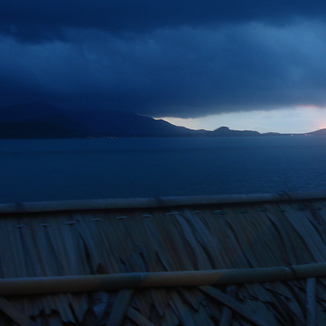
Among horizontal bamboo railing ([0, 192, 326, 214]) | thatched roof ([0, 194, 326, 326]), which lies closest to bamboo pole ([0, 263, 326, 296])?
thatched roof ([0, 194, 326, 326])

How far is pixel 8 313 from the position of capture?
283cm

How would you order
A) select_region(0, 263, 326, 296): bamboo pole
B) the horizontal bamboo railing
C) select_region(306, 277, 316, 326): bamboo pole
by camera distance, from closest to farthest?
select_region(0, 263, 326, 296): bamboo pole, select_region(306, 277, 316, 326): bamboo pole, the horizontal bamboo railing

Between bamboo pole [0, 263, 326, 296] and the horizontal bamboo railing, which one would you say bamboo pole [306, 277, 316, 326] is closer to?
bamboo pole [0, 263, 326, 296]

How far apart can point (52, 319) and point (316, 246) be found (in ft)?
7.19

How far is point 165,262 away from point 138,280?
45 centimetres

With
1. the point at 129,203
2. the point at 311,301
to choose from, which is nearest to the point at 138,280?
the point at 129,203

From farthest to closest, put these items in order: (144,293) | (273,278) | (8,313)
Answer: (273,278) → (144,293) → (8,313)

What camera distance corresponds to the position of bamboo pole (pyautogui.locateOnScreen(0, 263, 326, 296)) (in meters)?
2.93

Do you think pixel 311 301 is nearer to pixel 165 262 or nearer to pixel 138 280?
pixel 165 262

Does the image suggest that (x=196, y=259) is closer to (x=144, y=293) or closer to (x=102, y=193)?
(x=144, y=293)

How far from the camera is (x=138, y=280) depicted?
304 centimetres

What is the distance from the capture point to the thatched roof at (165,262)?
2988 millimetres

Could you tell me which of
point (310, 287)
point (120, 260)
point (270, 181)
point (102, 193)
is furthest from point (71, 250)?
point (270, 181)

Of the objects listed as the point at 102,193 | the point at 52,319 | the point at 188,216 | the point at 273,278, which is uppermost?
the point at 188,216
